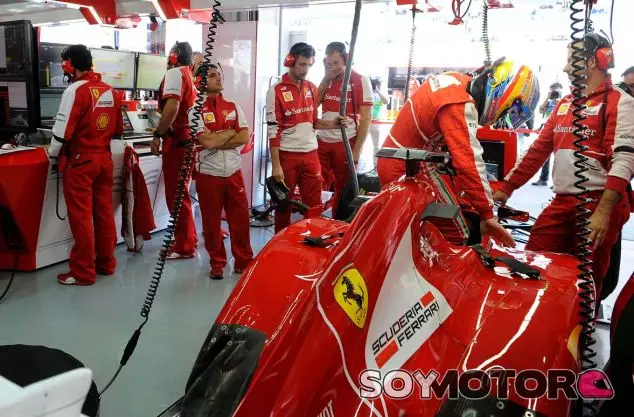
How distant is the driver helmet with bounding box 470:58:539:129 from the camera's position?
2.40 meters

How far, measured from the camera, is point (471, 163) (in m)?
2.32

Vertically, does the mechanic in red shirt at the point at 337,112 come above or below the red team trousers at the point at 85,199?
above

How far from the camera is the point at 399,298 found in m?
1.54

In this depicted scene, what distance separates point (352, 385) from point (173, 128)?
353 cm

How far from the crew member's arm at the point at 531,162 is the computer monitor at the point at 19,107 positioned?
3467mm

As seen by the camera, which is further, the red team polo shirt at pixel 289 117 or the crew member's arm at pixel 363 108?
the crew member's arm at pixel 363 108

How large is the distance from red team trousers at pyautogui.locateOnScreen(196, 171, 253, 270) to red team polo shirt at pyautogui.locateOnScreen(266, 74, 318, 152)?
18.8 inches

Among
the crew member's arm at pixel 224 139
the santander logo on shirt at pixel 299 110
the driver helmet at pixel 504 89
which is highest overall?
the driver helmet at pixel 504 89

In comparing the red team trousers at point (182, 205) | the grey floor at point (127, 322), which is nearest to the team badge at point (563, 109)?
the grey floor at point (127, 322)

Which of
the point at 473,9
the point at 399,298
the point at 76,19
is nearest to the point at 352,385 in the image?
the point at 399,298

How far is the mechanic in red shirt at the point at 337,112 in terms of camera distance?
4.84 metres

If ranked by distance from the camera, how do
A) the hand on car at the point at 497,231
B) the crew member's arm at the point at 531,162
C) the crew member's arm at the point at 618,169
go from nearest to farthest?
the hand on car at the point at 497,231, the crew member's arm at the point at 618,169, the crew member's arm at the point at 531,162

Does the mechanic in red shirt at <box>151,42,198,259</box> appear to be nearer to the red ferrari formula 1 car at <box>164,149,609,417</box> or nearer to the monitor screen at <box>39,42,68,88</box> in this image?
the monitor screen at <box>39,42,68,88</box>

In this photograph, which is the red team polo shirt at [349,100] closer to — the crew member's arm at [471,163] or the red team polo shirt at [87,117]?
the red team polo shirt at [87,117]
